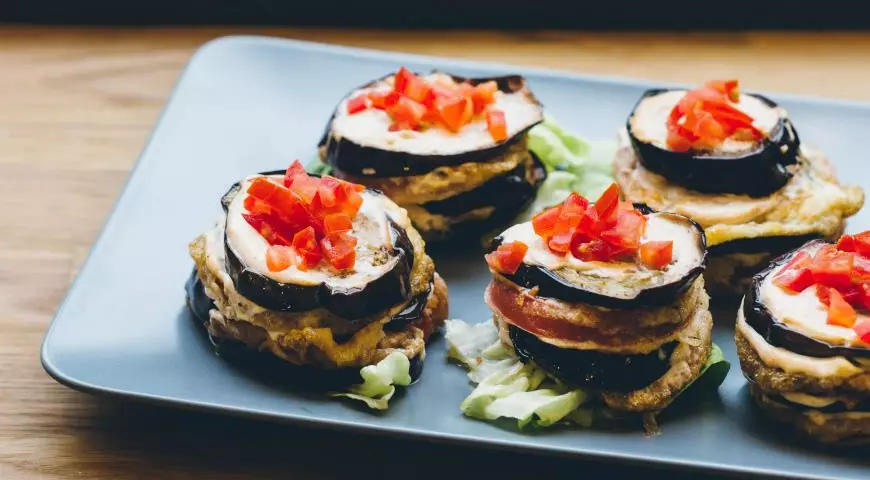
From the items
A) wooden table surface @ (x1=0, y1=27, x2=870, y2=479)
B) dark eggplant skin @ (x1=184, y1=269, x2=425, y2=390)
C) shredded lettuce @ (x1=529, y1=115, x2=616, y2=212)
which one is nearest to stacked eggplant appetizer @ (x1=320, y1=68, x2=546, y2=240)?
shredded lettuce @ (x1=529, y1=115, x2=616, y2=212)

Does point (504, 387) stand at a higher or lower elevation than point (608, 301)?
lower

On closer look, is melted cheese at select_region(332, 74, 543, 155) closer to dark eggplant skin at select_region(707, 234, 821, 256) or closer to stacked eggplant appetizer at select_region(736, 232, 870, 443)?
dark eggplant skin at select_region(707, 234, 821, 256)

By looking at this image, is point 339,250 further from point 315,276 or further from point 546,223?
point 546,223

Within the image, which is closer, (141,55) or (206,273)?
(206,273)

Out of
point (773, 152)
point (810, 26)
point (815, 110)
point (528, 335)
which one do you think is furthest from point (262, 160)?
point (810, 26)

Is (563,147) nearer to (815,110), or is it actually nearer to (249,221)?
(815,110)

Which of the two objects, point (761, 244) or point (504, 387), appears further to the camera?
point (761, 244)

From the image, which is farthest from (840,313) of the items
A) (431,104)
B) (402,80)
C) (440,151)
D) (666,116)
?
(402,80)

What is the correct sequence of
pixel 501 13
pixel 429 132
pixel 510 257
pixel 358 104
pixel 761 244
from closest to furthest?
1. pixel 510 257
2. pixel 761 244
3. pixel 429 132
4. pixel 358 104
5. pixel 501 13
